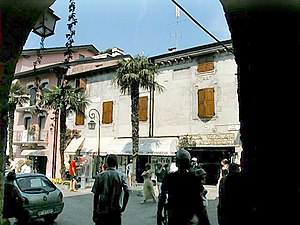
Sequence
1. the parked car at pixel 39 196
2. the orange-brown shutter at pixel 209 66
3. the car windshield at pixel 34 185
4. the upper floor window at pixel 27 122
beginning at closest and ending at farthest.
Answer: the parked car at pixel 39 196
the car windshield at pixel 34 185
the orange-brown shutter at pixel 209 66
the upper floor window at pixel 27 122

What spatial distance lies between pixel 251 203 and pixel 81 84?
25974 millimetres

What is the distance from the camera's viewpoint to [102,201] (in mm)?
4473

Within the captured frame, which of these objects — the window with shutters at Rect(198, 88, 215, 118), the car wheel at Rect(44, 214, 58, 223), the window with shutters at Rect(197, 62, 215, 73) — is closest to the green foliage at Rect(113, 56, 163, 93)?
the window with shutters at Rect(197, 62, 215, 73)

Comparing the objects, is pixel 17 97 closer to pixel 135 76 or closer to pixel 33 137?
pixel 33 137

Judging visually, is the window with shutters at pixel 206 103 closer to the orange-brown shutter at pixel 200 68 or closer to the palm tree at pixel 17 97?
the orange-brown shutter at pixel 200 68

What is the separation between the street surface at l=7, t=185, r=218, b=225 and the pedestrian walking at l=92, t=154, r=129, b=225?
530 cm

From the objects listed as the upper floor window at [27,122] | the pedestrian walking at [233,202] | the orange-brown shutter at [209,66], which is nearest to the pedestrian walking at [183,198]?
the pedestrian walking at [233,202]

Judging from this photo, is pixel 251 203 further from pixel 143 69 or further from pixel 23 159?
pixel 23 159

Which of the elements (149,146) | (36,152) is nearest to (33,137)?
(36,152)

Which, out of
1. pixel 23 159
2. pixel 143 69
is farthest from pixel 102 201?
pixel 23 159

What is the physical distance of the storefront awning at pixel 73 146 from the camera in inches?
994

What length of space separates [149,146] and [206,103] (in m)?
4.59

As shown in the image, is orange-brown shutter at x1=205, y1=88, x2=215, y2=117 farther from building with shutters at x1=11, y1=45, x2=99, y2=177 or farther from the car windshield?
building with shutters at x1=11, y1=45, x2=99, y2=177

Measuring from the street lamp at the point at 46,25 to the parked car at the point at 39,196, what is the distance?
5417 millimetres
